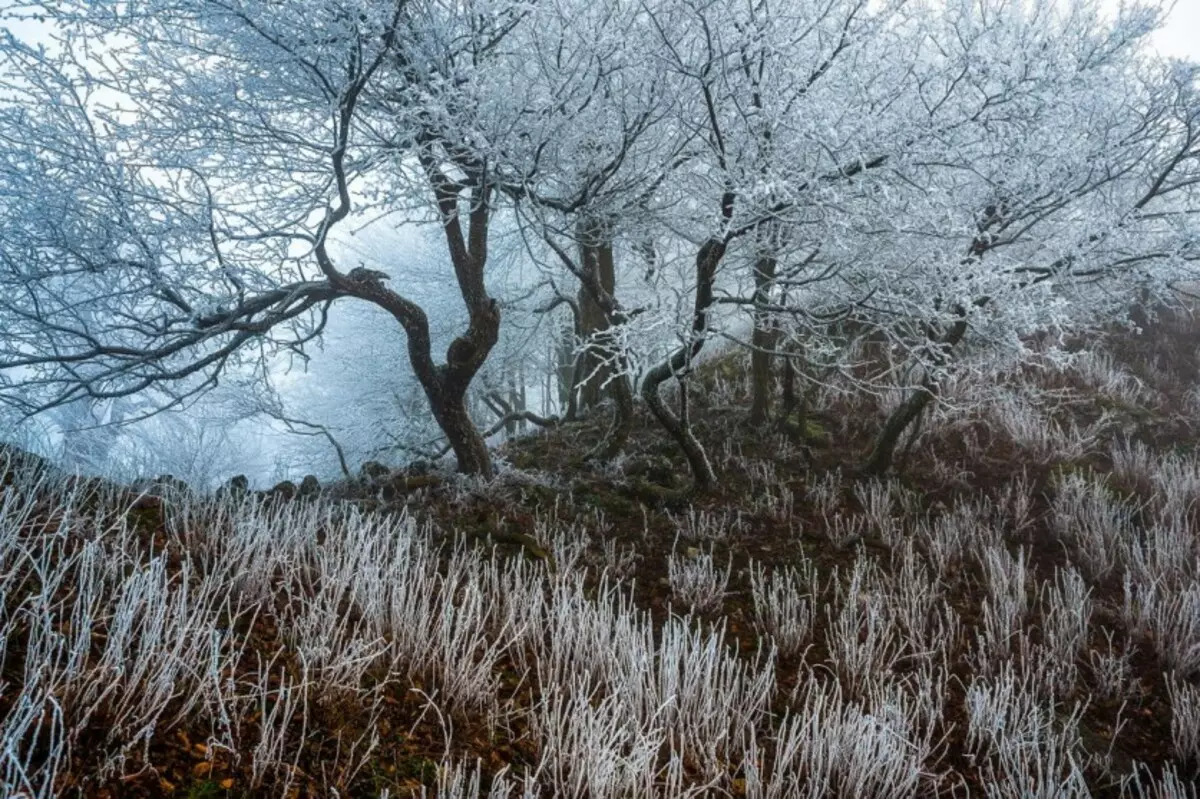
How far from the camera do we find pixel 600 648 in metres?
2.90

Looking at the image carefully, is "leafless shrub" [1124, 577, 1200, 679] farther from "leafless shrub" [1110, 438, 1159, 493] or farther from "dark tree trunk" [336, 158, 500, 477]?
"dark tree trunk" [336, 158, 500, 477]

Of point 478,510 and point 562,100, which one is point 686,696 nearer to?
point 478,510

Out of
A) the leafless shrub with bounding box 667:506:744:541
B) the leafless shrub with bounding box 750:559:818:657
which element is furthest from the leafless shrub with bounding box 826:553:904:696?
the leafless shrub with bounding box 667:506:744:541

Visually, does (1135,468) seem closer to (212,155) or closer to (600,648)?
(600,648)

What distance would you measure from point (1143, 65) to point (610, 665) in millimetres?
7872

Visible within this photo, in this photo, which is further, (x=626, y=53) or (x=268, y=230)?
(x=268, y=230)

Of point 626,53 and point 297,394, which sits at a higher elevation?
point 626,53

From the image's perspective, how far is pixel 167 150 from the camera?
16.4 feet

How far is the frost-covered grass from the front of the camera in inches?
74.7

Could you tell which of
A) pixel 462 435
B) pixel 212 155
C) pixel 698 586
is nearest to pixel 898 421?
→ pixel 698 586

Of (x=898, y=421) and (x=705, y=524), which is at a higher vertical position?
(x=898, y=421)

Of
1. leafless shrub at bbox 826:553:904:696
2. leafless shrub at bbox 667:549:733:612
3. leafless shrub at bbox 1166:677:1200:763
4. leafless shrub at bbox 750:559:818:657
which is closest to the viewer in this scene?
→ leafless shrub at bbox 1166:677:1200:763

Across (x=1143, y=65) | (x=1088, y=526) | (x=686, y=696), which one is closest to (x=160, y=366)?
(x=686, y=696)

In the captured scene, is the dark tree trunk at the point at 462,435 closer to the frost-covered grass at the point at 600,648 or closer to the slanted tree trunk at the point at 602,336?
the frost-covered grass at the point at 600,648
